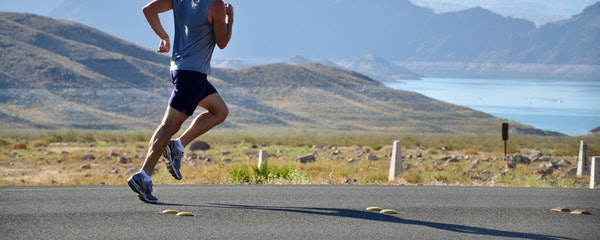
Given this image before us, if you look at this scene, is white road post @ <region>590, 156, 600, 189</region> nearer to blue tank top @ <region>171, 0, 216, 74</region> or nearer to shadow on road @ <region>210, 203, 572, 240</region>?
shadow on road @ <region>210, 203, 572, 240</region>

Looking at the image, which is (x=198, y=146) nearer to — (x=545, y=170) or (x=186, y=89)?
(x=545, y=170)

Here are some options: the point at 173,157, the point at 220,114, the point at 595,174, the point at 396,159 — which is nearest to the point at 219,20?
the point at 220,114

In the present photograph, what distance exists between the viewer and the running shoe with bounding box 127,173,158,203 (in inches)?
374

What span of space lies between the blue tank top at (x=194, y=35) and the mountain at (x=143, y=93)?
86.8 metres

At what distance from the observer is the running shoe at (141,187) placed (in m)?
9.50

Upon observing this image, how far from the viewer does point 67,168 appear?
31969 millimetres

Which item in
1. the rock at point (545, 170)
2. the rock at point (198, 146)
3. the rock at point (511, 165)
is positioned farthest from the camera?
the rock at point (198, 146)

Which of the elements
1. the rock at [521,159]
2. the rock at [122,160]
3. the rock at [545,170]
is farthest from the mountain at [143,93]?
the rock at [545,170]

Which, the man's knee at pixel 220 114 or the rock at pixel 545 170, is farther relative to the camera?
the rock at pixel 545 170

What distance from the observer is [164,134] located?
380 inches

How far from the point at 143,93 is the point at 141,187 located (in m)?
110

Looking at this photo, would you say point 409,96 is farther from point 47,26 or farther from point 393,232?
point 393,232

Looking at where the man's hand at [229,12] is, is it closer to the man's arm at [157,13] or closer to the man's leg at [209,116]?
the man's arm at [157,13]

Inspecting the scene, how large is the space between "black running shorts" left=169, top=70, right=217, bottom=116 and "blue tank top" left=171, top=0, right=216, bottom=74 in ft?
0.18
